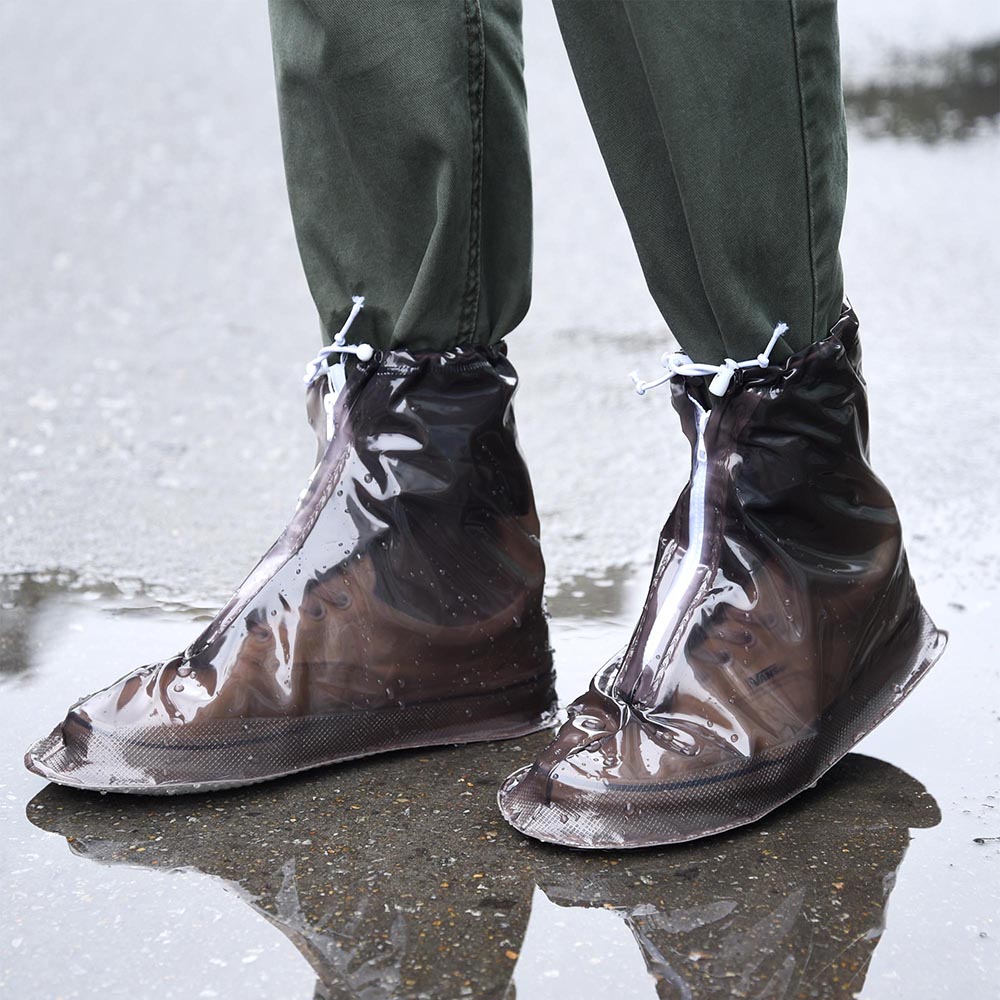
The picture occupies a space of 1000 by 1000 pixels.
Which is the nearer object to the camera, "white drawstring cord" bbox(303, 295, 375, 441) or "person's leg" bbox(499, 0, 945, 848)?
"person's leg" bbox(499, 0, 945, 848)

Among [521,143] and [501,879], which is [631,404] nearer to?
[521,143]

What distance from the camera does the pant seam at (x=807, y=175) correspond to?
119 centimetres

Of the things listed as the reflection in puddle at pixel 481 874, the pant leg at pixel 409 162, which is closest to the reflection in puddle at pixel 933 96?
the pant leg at pixel 409 162

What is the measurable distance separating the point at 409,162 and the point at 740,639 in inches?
22.1

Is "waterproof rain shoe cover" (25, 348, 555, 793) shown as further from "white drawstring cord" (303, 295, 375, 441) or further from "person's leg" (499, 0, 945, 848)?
"person's leg" (499, 0, 945, 848)

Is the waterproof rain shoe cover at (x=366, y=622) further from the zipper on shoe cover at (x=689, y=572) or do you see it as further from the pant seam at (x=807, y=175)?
the pant seam at (x=807, y=175)

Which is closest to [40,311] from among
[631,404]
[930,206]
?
[631,404]

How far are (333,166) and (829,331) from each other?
20.7 inches

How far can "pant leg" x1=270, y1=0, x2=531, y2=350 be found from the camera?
4.41 ft

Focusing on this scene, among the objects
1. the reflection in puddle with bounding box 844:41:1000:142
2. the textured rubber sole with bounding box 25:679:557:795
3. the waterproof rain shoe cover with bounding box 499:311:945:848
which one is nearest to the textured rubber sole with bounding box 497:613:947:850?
the waterproof rain shoe cover with bounding box 499:311:945:848

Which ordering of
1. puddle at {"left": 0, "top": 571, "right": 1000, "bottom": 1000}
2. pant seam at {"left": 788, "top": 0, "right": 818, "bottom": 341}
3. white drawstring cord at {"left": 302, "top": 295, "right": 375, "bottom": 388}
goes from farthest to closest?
white drawstring cord at {"left": 302, "top": 295, "right": 375, "bottom": 388}, pant seam at {"left": 788, "top": 0, "right": 818, "bottom": 341}, puddle at {"left": 0, "top": 571, "right": 1000, "bottom": 1000}

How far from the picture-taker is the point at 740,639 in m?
1.32

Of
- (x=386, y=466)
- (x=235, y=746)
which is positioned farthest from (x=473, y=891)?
(x=386, y=466)

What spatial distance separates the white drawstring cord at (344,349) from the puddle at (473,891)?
413mm
